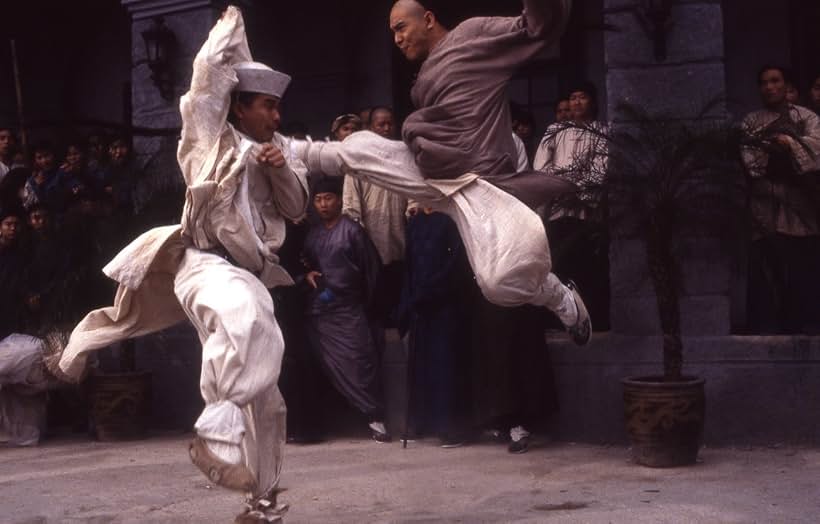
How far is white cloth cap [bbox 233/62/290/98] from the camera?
4.91 meters

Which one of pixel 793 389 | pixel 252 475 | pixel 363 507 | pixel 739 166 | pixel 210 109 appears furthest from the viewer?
pixel 793 389

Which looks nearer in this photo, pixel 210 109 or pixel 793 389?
pixel 210 109

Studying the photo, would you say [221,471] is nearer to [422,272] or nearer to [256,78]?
[256,78]

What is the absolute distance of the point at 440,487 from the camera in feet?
20.2

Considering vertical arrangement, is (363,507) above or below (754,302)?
below

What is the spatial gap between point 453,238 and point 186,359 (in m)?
2.30

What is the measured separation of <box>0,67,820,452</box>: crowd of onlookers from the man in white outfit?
2.10m

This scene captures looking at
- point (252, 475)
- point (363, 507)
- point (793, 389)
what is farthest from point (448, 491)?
point (793, 389)

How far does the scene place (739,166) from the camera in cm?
659

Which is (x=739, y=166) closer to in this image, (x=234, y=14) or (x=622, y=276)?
(x=622, y=276)

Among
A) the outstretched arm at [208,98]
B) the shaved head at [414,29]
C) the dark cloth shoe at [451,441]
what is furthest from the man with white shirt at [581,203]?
the outstretched arm at [208,98]

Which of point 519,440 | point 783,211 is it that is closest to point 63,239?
point 519,440

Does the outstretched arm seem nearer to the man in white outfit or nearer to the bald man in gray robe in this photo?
the man in white outfit

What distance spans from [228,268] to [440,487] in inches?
78.3
